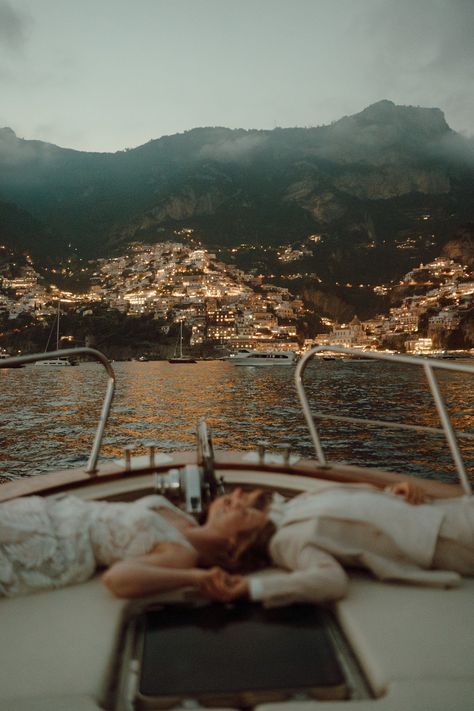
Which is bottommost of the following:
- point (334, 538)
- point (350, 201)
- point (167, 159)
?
point (334, 538)

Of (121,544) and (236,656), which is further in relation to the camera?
(121,544)

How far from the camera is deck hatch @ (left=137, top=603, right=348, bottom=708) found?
3.72 ft

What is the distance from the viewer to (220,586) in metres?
1.49

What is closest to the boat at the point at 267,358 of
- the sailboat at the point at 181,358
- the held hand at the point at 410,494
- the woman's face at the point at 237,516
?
the sailboat at the point at 181,358

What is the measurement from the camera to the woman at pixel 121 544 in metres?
1.52

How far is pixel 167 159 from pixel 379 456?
186 meters

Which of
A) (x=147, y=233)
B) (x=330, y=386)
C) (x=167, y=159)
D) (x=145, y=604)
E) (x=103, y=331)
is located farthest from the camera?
(x=167, y=159)

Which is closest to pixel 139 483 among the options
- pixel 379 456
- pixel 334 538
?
pixel 334 538

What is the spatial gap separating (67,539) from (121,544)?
0.62 ft

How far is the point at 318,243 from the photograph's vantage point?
14575 centimetres

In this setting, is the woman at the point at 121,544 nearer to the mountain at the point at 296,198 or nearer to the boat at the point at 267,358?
the boat at the point at 267,358

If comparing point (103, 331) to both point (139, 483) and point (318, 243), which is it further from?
point (139, 483)

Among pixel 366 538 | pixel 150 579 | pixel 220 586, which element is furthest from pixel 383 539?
pixel 150 579

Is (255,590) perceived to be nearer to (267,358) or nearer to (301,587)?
(301,587)
